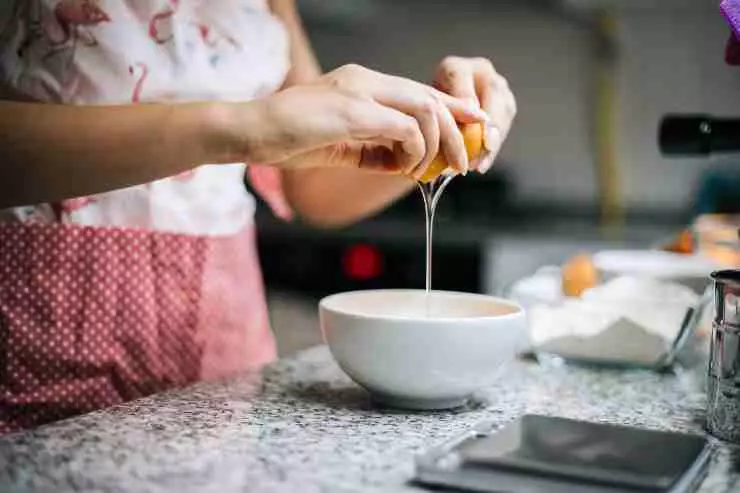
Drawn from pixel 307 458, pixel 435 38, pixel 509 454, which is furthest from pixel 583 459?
pixel 435 38

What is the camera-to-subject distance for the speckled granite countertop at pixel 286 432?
2.12 feet

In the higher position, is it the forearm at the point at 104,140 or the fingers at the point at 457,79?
the fingers at the point at 457,79

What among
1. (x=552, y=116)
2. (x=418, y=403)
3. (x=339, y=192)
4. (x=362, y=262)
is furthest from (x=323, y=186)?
(x=552, y=116)

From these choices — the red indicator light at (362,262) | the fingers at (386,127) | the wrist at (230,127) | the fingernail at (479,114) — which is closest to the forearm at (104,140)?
the wrist at (230,127)

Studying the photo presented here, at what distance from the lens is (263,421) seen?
31.1 inches

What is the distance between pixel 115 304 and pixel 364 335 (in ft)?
1.25

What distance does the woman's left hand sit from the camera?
0.96 metres

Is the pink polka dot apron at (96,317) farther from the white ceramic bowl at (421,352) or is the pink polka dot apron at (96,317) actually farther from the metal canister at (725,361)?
the metal canister at (725,361)

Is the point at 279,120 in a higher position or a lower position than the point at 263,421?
higher

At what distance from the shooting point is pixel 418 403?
845mm

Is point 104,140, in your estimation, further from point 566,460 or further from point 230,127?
point 566,460

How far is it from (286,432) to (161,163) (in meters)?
0.25

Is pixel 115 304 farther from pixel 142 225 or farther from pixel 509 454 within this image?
pixel 509 454

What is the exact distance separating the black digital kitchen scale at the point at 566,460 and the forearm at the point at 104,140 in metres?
0.32
